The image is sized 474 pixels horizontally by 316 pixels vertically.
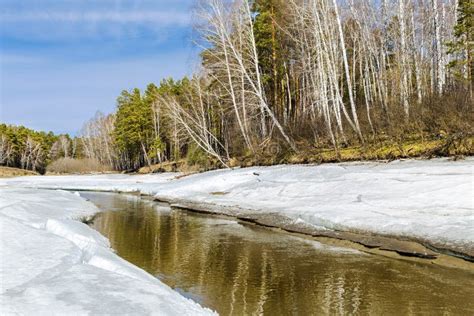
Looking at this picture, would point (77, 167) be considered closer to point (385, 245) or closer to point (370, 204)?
point (370, 204)

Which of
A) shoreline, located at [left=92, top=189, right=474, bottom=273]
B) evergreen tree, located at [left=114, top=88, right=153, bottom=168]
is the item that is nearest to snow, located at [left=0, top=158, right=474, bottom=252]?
shoreline, located at [left=92, top=189, right=474, bottom=273]

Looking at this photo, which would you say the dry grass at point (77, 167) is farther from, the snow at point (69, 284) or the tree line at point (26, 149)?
the snow at point (69, 284)

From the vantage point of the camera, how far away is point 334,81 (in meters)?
20.2

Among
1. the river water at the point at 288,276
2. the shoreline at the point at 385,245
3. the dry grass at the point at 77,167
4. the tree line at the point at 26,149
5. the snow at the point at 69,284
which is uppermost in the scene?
the tree line at the point at 26,149

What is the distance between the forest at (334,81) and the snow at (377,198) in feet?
7.77

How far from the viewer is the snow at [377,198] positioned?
9250 mm

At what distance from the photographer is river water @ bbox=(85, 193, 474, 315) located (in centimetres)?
578

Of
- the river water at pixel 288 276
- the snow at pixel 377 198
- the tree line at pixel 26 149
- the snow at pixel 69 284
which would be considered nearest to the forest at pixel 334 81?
the snow at pixel 377 198

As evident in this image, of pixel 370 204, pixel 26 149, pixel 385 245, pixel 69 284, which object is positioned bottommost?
pixel 385 245

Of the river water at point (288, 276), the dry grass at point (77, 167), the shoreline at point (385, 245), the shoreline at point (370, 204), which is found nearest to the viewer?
the river water at point (288, 276)

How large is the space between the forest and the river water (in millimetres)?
8294

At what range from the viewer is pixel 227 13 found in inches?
953

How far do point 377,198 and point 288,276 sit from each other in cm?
603

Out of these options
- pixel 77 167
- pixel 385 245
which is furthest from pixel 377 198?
pixel 77 167
